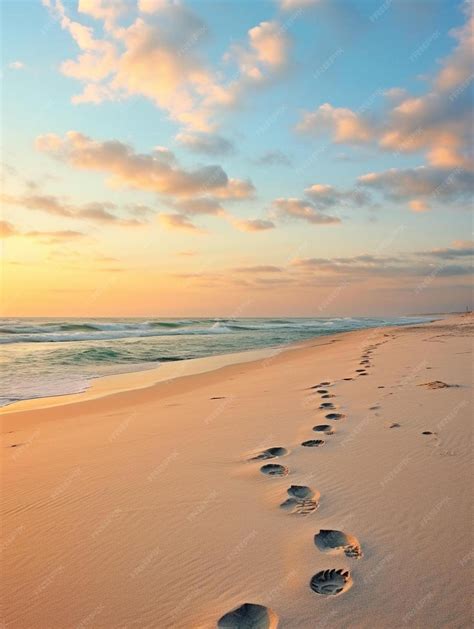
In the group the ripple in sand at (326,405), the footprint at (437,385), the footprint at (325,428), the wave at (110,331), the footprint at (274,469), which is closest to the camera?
the footprint at (274,469)

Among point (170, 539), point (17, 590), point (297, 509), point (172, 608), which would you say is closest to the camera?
point (172, 608)

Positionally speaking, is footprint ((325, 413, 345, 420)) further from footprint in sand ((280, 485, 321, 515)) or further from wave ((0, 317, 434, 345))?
wave ((0, 317, 434, 345))

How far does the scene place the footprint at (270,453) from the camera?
13.2 feet

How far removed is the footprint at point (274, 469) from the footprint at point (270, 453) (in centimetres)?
22

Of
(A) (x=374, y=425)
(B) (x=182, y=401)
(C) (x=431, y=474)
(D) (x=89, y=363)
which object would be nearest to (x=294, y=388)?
(B) (x=182, y=401)

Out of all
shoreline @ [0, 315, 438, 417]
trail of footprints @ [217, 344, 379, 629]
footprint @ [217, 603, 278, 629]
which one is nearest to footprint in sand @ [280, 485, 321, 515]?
trail of footprints @ [217, 344, 379, 629]

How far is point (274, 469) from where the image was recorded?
370 centimetres

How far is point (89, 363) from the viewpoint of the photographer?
14570 millimetres

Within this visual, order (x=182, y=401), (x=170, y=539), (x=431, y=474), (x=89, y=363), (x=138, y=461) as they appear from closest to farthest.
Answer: (x=170, y=539) < (x=431, y=474) < (x=138, y=461) < (x=182, y=401) < (x=89, y=363)

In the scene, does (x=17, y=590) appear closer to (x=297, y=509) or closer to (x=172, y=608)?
(x=172, y=608)

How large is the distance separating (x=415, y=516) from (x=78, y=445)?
3864mm

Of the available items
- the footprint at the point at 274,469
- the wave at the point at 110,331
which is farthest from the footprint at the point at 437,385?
the wave at the point at 110,331

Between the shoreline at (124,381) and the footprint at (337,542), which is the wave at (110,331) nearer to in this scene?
the shoreline at (124,381)

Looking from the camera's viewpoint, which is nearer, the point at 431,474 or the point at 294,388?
the point at 431,474
